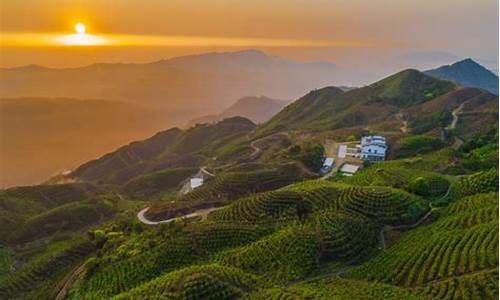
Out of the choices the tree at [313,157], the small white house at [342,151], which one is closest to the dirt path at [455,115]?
the small white house at [342,151]

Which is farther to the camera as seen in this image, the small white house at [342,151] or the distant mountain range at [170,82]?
the distant mountain range at [170,82]

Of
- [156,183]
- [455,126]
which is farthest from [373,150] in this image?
[156,183]

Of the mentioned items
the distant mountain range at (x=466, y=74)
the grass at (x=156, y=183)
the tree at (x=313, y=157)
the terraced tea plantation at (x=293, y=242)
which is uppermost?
the distant mountain range at (x=466, y=74)

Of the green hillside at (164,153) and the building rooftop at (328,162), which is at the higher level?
the building rooftop at (328,162)

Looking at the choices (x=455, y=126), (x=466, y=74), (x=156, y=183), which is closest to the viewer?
(x=455, y=126)

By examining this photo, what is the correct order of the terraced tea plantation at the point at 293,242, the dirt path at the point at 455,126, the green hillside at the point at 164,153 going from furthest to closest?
1. the green hillside at the point at 164,153
2. the dirt path at the point at 455,126
3. the terraced tea plantation at the point at 293,242

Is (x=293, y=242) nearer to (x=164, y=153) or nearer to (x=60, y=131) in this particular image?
(x=164, y=153)

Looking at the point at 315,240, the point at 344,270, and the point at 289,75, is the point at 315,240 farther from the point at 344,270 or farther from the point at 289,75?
the point at 289,75

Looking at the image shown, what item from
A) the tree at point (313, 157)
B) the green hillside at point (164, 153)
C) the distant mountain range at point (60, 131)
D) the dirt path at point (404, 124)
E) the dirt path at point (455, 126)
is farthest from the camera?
the distant mountain range at point (60, 131)

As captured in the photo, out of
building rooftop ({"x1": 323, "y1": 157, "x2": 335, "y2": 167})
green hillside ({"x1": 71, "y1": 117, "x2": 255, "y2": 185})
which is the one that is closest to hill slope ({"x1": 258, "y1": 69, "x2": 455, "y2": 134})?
green hillside ({"x1": 71, "y1": 117, "x2": 255, "y2": 185})

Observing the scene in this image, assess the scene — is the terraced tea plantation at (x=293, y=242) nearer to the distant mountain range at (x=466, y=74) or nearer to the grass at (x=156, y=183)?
A: the grass at (x=156, y=183)
